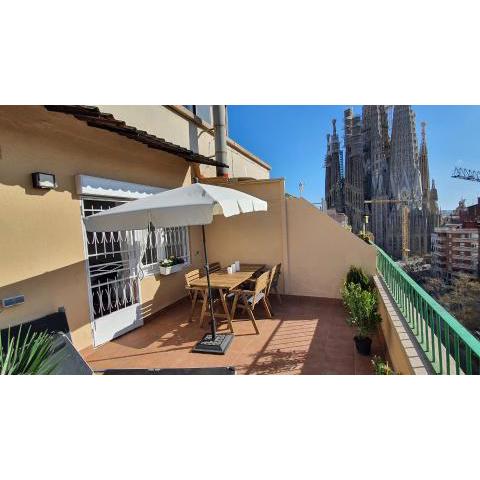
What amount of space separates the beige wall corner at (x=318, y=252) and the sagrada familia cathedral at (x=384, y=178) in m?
65.8

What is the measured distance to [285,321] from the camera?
199 inches

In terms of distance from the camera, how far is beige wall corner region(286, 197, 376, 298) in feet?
20.0

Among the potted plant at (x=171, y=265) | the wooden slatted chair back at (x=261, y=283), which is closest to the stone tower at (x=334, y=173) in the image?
the potted plant at (x=171, y=265)

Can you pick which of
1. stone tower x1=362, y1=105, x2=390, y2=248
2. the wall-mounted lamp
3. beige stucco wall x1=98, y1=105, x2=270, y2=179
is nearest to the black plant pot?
the wall-mounted lamp

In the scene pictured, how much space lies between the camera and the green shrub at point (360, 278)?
5227 millimetres

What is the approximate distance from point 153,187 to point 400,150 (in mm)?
89390

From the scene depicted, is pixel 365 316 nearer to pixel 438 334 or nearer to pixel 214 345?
pixel 438 334

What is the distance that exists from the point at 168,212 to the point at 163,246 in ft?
9.24

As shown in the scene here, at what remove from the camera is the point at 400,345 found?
274 cm
